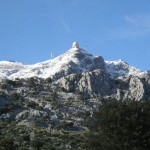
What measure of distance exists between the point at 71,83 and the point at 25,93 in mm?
23813

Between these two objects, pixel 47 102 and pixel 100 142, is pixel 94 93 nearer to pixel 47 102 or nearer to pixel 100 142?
pixel 47 102

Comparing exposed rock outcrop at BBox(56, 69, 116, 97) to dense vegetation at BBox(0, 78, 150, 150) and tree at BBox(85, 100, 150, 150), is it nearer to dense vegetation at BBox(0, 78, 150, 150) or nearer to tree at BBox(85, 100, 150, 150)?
dense vegetation at BBox(0, 78, 150, 150)

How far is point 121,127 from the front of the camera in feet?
173

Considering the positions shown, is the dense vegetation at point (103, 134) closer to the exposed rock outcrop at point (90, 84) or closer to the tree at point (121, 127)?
the tree at point (121, 127)

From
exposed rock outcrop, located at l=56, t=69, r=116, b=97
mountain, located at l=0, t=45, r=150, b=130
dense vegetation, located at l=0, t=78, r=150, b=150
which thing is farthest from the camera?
exposed rock outcrop, located at l=56, t=69, r=116, b=97

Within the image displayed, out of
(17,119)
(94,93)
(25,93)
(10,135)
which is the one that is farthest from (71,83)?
(10,135)

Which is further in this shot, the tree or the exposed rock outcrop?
the exposed rock outcrop

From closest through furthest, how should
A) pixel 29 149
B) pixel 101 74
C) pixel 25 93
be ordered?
1. pixel 29 149
2. pixel 25 93
3. pixel 101 74

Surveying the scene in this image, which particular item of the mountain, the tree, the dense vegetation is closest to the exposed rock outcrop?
the mountain

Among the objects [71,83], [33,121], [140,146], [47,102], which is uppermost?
[71,83]

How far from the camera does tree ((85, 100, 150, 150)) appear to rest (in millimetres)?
52250

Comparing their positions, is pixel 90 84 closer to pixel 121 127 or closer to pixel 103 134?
pixel 103 134

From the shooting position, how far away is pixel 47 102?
134 metres

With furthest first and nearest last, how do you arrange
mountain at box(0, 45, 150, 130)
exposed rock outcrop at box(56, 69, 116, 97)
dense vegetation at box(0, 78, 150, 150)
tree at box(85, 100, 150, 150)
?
exposed rock outcrop at box(56, 69, 116, 97) → mountain at box(0, 45, 150, 130) → dense vegetation at box(0, 78, 150, 150) → tree at box(85, 100, 150, 150)
